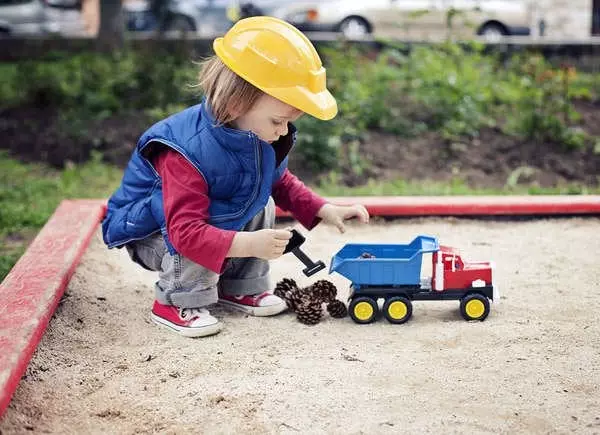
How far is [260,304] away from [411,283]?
557 millimetres

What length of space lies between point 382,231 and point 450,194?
828 mm

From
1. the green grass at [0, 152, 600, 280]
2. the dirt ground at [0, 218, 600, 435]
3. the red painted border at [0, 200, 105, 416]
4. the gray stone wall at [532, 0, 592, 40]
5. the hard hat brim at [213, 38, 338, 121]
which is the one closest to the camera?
the dirt ground at [0, 218, 600, 435]

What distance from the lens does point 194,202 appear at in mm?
2891

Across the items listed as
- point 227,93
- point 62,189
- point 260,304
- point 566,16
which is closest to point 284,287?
point 260,304

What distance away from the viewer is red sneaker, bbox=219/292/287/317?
326cm

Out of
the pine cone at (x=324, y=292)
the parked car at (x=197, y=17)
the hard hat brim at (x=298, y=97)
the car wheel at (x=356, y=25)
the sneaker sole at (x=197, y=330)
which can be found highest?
the hard hat brim at (x=298, y=97)

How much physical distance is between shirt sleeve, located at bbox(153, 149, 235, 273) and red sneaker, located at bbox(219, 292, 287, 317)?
0.41 m

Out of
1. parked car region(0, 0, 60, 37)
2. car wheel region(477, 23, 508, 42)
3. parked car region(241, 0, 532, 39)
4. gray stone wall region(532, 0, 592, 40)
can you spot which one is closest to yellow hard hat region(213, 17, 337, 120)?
parked car region(241, 0, 532, 39)

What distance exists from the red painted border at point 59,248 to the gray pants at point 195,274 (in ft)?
1.16

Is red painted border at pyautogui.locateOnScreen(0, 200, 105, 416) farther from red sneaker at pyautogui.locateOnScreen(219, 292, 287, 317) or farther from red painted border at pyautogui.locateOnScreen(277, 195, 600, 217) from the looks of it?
red painted border at pyautogui.locateOnScreen(277, 195, 600, 217)

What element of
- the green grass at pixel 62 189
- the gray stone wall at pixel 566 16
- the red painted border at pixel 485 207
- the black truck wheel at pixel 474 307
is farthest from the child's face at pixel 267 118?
the gray stone wall at pixel 566 16

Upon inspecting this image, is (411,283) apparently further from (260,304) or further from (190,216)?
(190,216)

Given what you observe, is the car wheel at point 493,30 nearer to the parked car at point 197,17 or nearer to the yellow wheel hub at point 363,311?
the parked car at point 197,17

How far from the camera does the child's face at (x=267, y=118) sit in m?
2.91
